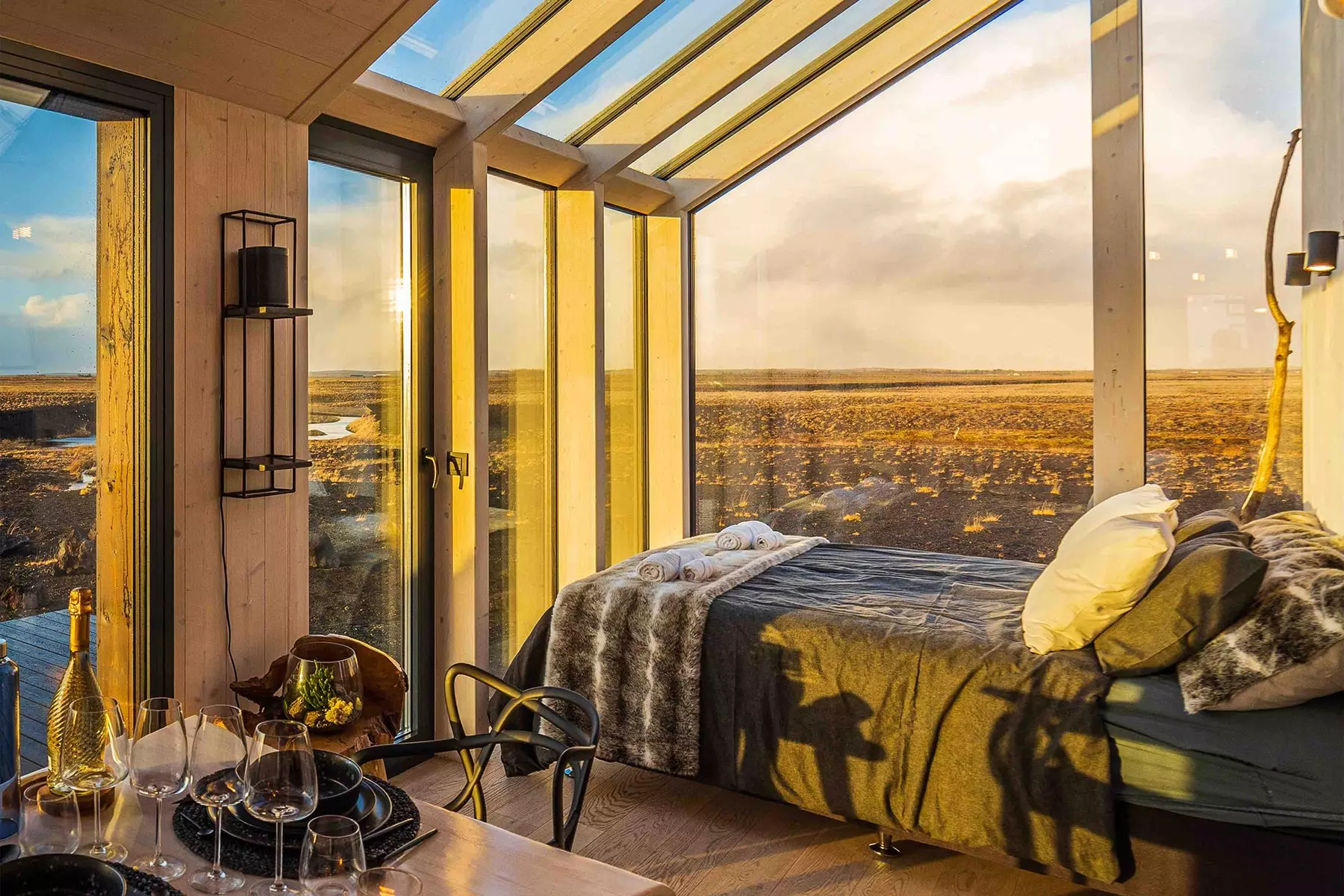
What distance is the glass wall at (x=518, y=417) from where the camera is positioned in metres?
3.94

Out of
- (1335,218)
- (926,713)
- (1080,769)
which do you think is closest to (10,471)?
(926,713)

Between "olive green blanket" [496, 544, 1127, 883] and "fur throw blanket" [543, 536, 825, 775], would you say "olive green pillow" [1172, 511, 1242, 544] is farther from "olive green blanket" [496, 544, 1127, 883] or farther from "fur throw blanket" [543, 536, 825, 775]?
"fur throw blanket" [543, 536, 825, 775]

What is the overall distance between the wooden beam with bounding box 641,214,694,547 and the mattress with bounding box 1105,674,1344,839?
2.88 m

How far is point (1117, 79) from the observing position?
3801mm

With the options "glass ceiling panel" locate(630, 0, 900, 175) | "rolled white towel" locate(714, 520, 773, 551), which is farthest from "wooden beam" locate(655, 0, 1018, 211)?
"rolled white towel" locate(714, 520, 773, 551)

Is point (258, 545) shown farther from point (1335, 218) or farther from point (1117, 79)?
point (1117, 79)

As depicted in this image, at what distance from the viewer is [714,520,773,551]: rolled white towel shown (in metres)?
3.88

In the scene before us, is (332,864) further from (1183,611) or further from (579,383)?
(579,383)

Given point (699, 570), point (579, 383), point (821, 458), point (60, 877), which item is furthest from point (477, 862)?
point (821, 458)

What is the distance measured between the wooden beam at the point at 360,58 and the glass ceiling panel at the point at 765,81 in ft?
5.71

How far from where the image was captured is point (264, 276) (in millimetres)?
2590

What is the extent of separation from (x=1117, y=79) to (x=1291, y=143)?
71 cm

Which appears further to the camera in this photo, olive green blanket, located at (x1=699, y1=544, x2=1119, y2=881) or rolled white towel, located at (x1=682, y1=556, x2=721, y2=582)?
rolled white towel, located at (x1=682, y1=556, x2=721, y2=582)

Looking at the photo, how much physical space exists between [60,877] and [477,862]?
0.50m
